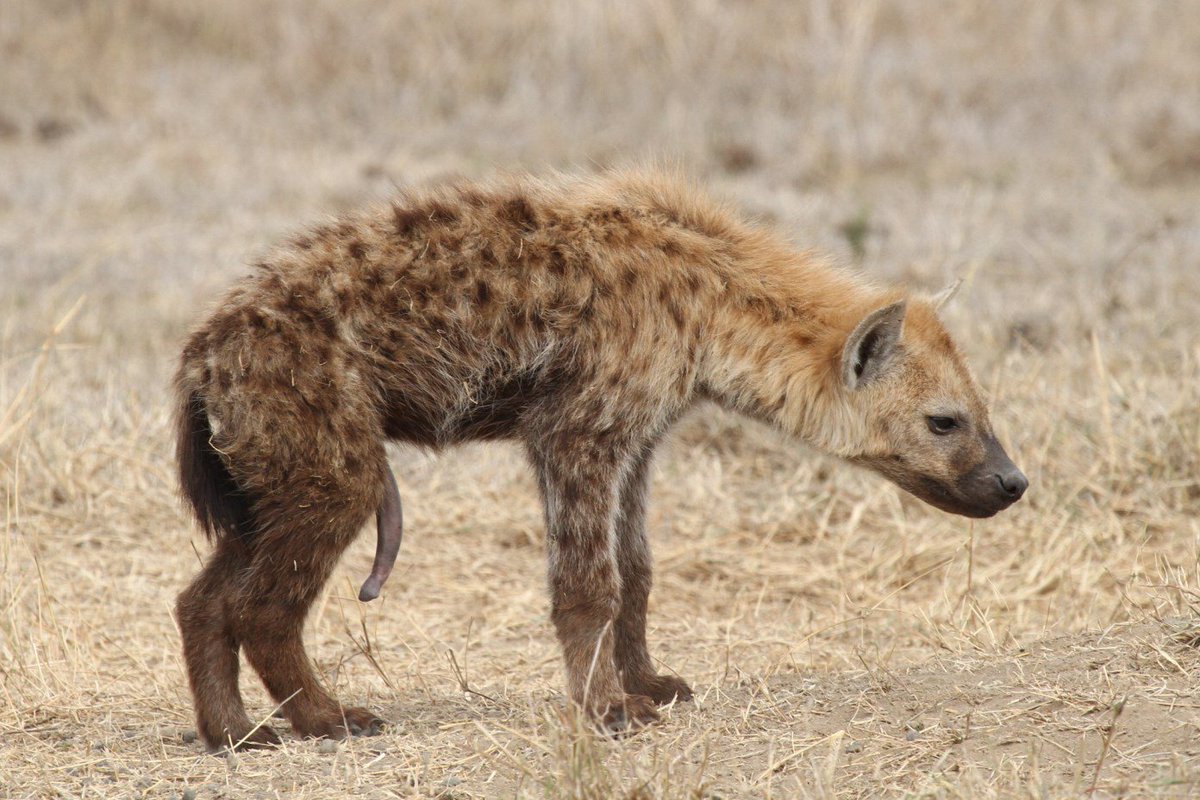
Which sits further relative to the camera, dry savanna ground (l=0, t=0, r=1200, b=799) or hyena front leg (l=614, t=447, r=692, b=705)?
hyena front leg (l=614, t=447, r=692, b=705)

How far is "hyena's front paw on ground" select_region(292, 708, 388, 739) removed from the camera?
153 inches

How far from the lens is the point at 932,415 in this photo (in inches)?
162

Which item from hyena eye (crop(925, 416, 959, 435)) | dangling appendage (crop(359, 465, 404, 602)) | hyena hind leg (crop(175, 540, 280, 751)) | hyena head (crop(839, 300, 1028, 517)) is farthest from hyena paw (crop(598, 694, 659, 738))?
hyena eye (crop(925, 416, 959, 435))

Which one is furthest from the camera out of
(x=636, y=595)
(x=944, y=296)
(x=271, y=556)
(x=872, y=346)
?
(x=944, y=296)

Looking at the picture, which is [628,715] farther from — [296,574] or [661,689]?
[296,574]

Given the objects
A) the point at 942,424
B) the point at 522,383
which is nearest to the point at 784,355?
the point at 942,424

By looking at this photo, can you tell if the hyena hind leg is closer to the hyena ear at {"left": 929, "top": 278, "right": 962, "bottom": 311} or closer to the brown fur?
the brown fur

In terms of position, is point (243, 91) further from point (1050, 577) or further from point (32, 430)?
point (1050, 577)

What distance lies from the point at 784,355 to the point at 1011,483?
69cm

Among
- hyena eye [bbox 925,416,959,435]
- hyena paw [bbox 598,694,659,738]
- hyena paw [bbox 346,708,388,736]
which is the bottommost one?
hyena paw [bbox 346,708,388,736]

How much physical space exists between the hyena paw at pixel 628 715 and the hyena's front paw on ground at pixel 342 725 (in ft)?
1.95

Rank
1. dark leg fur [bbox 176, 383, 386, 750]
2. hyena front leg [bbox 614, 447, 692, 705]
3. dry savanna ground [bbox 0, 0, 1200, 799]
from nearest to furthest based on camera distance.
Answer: dry savanna ground [bbox 0, 0, 1200, 799]
dark leg fur [bbox 176, 383, 386, 750]
hyena front leg [bbox 614, 447, 692, 705]

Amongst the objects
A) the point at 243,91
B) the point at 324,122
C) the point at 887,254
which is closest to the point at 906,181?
the point at 887,254

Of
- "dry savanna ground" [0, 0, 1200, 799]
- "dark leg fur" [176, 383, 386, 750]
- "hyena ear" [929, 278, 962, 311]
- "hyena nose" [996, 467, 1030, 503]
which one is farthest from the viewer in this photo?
"hyena ear" [929, 278, 962, 311]
